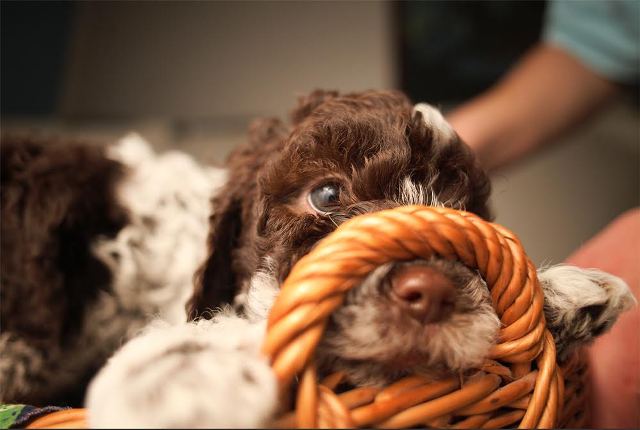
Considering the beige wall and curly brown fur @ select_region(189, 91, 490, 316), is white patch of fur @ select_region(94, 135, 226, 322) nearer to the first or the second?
curly brown fur @ select_region(189, 91, 490, 316)

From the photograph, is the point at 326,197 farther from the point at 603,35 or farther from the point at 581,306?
the point at 603,35

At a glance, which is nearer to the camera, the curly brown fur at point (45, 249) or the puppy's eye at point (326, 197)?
the puppy's eye at point (326, 197)

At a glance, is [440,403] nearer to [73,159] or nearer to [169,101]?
[73,159]

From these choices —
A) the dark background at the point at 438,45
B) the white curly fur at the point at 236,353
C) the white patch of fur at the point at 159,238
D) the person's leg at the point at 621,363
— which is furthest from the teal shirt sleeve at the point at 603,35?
the dark background at the point at 438,45

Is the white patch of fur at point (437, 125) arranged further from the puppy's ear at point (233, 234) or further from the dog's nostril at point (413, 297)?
the dog's nostril at point (413, 297)

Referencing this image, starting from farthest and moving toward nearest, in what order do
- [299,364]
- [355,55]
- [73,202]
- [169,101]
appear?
[169,101] → [355,55] → [73,202] → [299,364]

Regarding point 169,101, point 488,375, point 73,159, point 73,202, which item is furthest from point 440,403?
point 169,101

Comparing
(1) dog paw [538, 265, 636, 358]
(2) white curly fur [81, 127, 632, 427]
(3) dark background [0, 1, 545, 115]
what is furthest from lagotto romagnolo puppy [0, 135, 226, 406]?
(3) dark background [0, 1, 545, 115]

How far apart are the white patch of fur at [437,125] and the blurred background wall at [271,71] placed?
3926 mm

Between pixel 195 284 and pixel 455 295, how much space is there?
79cm

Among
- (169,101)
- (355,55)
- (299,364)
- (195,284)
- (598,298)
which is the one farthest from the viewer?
(169,101)

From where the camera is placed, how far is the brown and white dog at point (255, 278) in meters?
0.81

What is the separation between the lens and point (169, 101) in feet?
18.6

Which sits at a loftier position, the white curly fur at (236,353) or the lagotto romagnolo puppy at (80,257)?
the white curly fur at (236,353)
